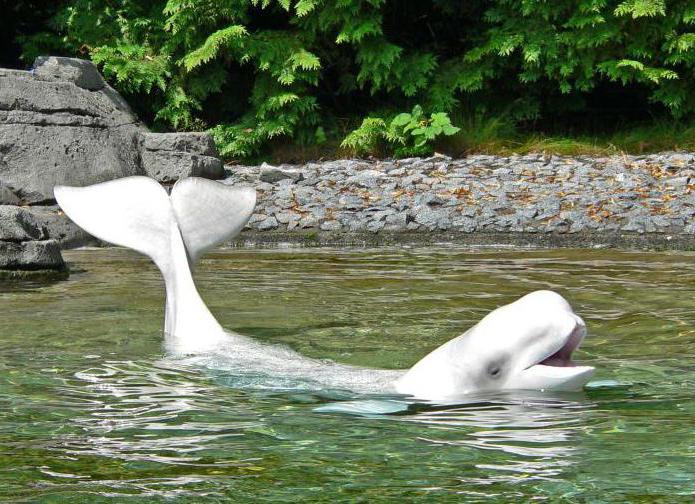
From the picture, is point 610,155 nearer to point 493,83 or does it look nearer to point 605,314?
point 493,83

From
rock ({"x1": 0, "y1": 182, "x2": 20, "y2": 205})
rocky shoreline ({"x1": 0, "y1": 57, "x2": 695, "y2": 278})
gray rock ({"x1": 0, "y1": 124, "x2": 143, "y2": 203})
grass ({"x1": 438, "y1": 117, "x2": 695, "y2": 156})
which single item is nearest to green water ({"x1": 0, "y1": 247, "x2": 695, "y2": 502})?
rocky shoreline ({"x1": 0, "y1": 57, "x2": 695, "y2": 278})

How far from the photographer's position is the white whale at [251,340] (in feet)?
15.0

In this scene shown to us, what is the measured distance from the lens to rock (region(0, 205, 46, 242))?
9.10 m

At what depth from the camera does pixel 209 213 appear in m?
6.71

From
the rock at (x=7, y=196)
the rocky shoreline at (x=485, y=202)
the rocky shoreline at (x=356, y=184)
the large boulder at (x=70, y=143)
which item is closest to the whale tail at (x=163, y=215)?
the rocky shoreline at (x=356, y=184)

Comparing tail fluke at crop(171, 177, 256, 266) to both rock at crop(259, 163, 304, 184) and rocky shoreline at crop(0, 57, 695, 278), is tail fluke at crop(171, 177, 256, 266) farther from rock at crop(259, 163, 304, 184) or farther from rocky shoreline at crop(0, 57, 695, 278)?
rock at crop(259, 163, 304, 184)

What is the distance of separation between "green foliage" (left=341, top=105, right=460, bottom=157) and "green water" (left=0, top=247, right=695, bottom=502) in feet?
23.3

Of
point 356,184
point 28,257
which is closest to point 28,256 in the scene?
point 28,257

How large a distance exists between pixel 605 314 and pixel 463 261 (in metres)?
2.89

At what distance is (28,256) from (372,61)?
8713 millimetres

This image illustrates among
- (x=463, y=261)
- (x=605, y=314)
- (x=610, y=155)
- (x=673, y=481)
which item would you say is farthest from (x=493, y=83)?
(x=673, y=481)

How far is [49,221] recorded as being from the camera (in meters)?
11.9

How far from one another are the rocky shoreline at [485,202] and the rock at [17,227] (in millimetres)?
2962

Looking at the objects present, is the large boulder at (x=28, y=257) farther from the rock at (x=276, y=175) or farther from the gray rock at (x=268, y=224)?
Answer: the rock at (x=276, y=175)
